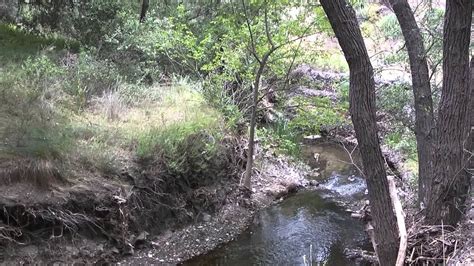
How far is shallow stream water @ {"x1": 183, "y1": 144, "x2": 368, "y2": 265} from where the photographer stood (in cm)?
611

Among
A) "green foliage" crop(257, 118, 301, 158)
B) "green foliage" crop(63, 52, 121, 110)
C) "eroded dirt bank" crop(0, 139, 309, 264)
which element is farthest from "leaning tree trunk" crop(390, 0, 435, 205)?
"green foliage" crop(63, 52, 121, 110)

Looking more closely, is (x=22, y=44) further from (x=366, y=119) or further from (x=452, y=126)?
(x=452, y=126)

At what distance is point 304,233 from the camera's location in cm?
697

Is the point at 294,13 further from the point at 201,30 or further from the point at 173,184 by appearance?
the point at 173,184

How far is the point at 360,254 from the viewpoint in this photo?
621 centimetres

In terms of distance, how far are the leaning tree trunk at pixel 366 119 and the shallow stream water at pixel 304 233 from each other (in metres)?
1.49

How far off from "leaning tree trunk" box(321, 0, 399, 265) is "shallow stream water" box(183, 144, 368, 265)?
149 centimetres

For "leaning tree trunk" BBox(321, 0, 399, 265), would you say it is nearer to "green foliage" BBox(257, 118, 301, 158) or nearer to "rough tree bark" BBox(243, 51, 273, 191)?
"rough tree bark" BBox(243, 51, 273, 191)

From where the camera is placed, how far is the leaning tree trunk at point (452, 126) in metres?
4.26

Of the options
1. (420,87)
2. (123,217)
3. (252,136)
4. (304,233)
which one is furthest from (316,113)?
(123,217)

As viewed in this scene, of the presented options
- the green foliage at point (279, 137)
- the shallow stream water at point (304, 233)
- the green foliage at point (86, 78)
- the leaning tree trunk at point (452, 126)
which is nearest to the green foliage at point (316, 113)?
the green foliage at point (279, 137)

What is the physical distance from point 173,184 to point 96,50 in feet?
11.9

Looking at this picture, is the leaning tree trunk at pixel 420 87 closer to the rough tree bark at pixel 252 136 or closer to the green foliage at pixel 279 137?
the rough tree bark at pixel 252 136

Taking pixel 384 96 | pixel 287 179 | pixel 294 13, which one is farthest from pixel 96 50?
pixel 384 96
